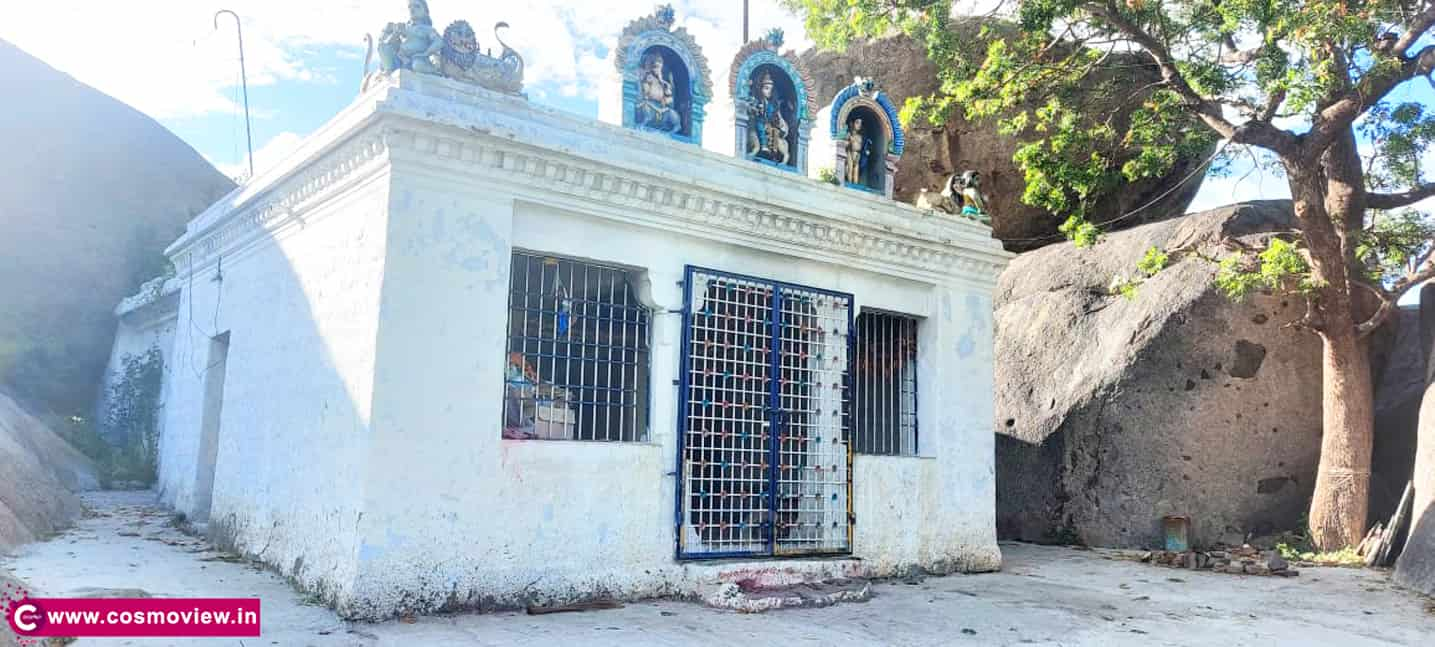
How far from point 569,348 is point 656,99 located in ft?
7.65

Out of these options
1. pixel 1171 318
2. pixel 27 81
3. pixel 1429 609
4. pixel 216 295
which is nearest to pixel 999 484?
pixel 1171 318

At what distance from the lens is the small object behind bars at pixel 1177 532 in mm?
10867

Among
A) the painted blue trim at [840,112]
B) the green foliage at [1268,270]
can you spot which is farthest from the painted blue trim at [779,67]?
the green foliage at [1268,270]

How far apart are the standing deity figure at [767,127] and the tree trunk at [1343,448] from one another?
21.7ft

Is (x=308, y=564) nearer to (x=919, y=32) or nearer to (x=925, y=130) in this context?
(x=919, y=32)

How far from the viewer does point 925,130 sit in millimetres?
16234

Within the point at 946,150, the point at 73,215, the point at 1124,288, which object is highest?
the point at 946,150

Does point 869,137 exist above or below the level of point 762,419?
above

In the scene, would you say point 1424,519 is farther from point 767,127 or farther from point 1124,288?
point 767,127

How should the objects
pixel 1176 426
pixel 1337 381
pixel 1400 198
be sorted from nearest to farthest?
pixel 1337 381 < pixel 1400 198 < pixel 1176 426

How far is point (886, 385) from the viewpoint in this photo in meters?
9.25

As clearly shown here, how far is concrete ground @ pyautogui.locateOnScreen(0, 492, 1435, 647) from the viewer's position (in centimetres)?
560

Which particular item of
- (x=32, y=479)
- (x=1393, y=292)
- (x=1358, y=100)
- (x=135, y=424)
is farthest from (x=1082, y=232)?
(x=135, y=424)

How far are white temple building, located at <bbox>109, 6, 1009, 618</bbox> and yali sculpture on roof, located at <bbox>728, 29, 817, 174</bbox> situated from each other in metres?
0.67
